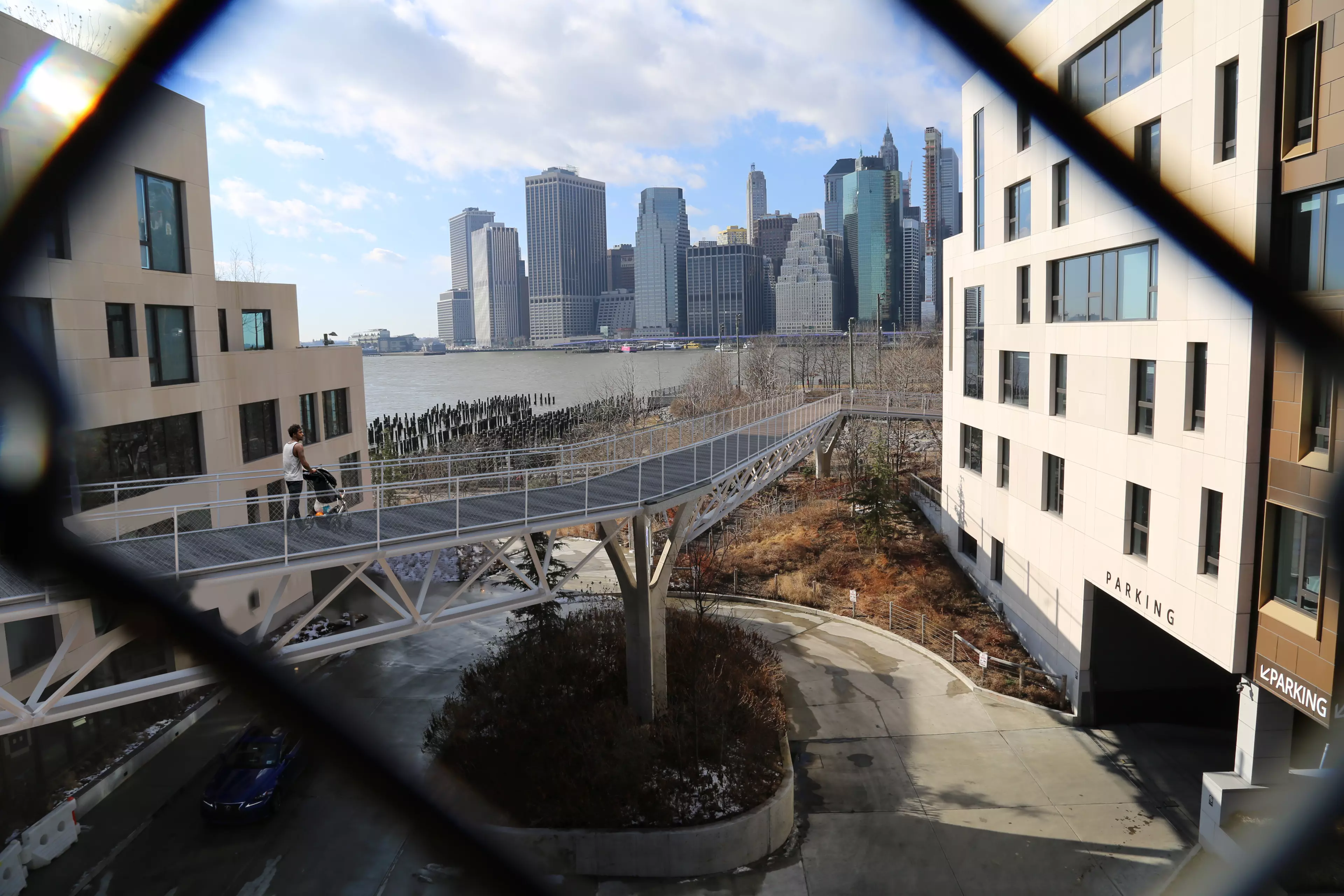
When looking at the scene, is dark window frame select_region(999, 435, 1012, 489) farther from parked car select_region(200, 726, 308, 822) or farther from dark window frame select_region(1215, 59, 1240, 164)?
parked car select_region(200, 726, 308, 822)

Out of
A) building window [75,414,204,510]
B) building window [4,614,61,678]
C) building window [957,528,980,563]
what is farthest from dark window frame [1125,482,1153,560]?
building window [4,614,61,678]

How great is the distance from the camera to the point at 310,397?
24.0 meters

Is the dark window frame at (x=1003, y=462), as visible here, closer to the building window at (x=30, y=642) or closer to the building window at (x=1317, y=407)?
the building window at (x=1317, y=407)

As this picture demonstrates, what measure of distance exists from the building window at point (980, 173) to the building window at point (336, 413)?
2005cm

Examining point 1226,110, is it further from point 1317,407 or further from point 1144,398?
point 1144,398

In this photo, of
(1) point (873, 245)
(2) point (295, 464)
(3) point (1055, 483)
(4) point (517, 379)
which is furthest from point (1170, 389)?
(1) point (873, 245)

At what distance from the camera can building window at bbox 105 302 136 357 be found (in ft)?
52.1

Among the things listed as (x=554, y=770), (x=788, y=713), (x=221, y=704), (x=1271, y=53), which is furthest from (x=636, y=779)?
(x=1271, y=53)

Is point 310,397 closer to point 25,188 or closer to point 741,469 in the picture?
point 25,188

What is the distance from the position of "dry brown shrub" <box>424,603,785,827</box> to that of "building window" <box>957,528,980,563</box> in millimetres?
9389

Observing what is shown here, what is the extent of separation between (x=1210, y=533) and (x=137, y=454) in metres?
20.0

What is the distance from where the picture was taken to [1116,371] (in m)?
15.8

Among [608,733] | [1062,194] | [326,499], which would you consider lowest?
[608,733]

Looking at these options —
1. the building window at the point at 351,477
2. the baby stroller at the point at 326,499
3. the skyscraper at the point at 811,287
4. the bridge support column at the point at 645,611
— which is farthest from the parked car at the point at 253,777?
the skyscraper at the point at 811,287
